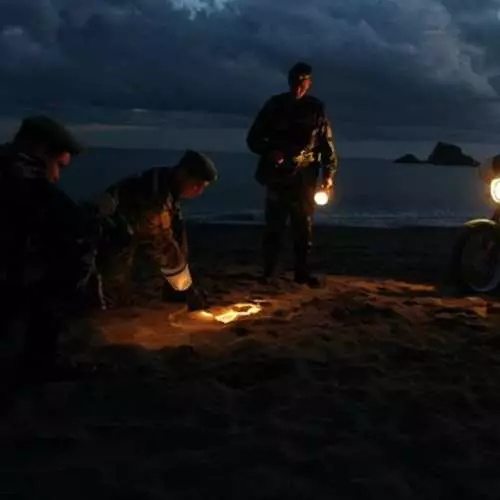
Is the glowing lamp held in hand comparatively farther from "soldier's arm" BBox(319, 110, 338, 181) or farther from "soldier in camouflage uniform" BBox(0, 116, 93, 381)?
"soldier in camouflage uniform" BBox(0, 116, 93, 381)

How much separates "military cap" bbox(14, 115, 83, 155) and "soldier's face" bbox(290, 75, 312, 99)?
3720 mm

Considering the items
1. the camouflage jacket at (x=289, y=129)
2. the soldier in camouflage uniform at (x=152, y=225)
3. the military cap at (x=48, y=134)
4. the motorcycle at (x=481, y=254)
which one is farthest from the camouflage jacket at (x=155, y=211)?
the motorcycle at (x=481, y=254)

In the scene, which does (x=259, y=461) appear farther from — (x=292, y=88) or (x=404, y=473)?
(x=292, y=88)

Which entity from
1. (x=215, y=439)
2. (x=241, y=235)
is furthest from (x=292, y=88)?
(x=241, y=235)

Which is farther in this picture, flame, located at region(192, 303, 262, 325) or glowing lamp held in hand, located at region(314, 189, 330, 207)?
glowing lamp held in hand, located at region(314, 189, 330, 207)

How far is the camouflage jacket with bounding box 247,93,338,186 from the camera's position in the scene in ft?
26.9

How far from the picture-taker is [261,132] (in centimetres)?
830

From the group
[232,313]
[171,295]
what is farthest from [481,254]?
[171,295]

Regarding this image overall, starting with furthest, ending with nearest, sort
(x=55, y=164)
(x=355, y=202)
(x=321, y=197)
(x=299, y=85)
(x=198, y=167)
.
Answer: (x=355, y=202) < (x=321, y=197) < (x=299, y=85) < (x=198, y=167) < (x=55, y=164)

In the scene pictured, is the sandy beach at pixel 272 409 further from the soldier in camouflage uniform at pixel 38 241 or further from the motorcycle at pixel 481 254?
the motorcycle at pixel 481 254

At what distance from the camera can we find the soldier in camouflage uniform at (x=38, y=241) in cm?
455

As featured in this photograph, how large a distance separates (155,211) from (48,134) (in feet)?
7.39

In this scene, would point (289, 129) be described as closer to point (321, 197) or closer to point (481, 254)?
point (321, 197)

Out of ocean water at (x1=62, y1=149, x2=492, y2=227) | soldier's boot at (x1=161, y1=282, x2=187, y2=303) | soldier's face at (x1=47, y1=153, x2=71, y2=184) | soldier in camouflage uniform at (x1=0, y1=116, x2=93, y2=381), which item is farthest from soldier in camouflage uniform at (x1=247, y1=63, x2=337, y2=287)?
ocean water at (x1=62, y1=149, x2=492, y2=227)
